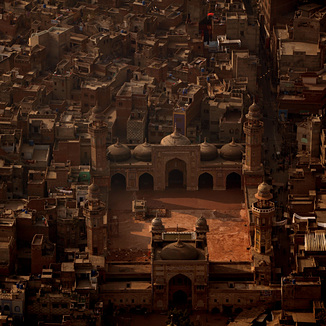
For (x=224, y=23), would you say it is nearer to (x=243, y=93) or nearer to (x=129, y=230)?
(x=243, y=93)

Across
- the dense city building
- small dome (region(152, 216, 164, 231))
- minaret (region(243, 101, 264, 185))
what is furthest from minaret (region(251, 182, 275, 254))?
minaret (region(243, 101, 264, 185))

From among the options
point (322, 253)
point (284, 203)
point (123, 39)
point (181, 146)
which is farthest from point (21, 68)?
point (322, 253)

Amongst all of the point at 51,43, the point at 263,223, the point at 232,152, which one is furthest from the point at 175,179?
the point at 51,43

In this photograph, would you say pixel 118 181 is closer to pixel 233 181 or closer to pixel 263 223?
pixel 233 181

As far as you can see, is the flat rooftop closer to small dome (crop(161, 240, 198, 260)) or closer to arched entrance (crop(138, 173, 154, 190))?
arched entrance (crop(138, 173, 154, 190))

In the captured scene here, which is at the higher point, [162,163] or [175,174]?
[162,163]

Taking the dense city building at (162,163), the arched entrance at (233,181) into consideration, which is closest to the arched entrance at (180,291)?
the dense city building at (162,163)
